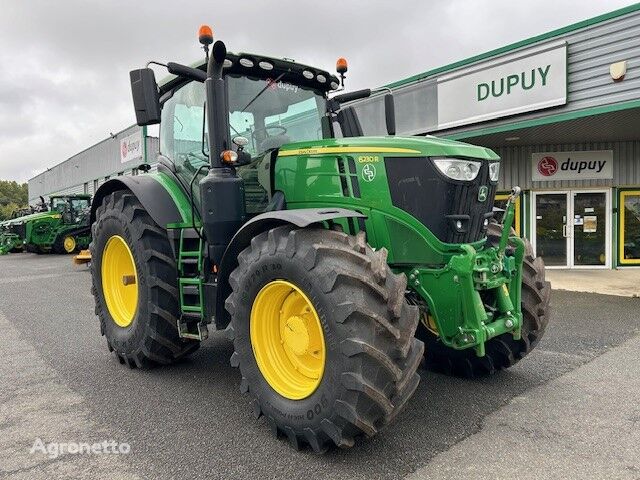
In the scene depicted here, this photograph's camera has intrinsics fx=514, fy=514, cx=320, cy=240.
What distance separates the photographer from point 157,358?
441 cm

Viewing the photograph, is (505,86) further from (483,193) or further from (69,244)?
(69,244)

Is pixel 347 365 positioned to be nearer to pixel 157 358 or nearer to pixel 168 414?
pixel 168 414

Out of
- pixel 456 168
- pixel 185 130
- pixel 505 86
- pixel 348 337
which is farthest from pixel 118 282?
pixel 505 86

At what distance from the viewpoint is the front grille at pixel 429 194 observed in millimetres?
3348

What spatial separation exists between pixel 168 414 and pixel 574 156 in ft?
37.6

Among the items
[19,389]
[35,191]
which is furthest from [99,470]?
[35,191]

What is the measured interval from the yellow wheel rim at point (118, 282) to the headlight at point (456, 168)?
3.10 meters

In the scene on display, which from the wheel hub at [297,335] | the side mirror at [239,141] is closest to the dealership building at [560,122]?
the side mirror at [239,141]

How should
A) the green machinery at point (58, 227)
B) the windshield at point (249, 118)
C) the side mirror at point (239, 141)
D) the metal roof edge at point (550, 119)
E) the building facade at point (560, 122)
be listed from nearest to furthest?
the side mirror at point (239, 141) → the windshield at point (249, 118) → the metal roof edge at point (550, 119) → the building facade at point (560, 122) → the green machinery at point (58, 227)

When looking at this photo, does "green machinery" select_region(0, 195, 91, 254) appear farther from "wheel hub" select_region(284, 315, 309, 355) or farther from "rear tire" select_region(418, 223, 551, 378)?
"wheel hub" select_region(284, 315, 309, 355)

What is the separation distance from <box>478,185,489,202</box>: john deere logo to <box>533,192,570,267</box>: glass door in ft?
32.3

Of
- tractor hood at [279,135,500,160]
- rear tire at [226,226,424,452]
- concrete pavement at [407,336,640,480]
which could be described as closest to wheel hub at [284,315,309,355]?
rear tire at [226,226,424,452]

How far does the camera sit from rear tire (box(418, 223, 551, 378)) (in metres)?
4.02

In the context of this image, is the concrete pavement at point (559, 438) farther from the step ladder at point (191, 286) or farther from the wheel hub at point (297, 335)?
the step ladder at point (191, 286)
